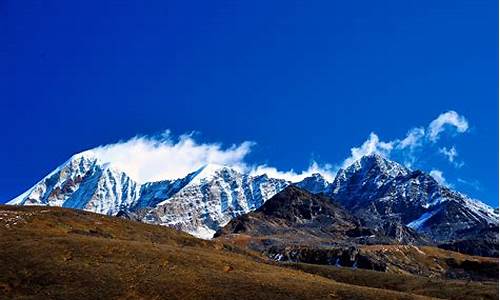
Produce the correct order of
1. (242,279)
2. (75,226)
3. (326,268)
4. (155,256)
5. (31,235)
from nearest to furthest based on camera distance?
1. (242,279)
2. (155,256)
3. (31,235)
4. (326,268)
5. (75,226)

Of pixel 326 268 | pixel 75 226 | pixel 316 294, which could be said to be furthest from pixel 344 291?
pixel 75 226

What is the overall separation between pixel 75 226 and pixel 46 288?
211ft

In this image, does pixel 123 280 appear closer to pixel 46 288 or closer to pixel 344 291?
pixel 46 288

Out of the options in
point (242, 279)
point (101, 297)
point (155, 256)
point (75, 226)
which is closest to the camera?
point (101, 297)

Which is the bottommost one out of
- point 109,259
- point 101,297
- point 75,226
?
point 101,297

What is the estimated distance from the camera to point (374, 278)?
11619 centimetres

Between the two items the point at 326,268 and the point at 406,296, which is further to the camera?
the point at 326,268

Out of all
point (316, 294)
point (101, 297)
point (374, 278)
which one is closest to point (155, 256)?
point (101, 297)

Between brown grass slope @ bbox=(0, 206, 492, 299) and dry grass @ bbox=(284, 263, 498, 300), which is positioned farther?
dry grass @ bbox=(284, 263, 498, 300)

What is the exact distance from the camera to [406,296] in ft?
267

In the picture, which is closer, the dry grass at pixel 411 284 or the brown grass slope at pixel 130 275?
the brown grass slope at pixel 130 275

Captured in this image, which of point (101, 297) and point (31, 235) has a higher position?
point (31, 235)

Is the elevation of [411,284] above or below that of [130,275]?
above

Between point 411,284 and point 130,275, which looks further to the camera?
point 411,284
